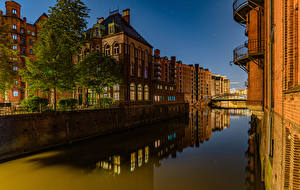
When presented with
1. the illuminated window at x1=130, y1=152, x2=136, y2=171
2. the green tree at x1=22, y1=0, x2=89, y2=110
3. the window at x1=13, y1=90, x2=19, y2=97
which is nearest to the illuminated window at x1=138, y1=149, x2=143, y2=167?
the illuminated window at x1=130, y1=152, x2=136, y2=171

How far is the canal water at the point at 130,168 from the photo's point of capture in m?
10.1

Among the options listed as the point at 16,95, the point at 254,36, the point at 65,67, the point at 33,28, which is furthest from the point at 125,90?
the point at 33,28

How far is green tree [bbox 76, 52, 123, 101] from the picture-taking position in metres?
21.4

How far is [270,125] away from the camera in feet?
23.8

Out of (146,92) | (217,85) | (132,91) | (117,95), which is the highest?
(217,85)

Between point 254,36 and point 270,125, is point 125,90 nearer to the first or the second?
point 254,36

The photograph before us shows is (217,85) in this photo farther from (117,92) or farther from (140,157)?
(140,157)

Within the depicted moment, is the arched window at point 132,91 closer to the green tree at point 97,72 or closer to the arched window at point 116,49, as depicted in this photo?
the green tree at point 97,72

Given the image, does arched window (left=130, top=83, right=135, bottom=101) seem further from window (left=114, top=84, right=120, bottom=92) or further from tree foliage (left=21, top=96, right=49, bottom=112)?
tree foliage (left=21, top=96, right=49, bottom=112)

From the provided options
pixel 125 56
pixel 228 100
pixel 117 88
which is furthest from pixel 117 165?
pixel 228 100

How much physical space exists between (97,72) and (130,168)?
643 inches

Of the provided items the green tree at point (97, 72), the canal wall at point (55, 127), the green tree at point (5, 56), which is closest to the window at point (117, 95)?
the canal wall at point (55, 127)

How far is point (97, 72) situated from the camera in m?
23.6

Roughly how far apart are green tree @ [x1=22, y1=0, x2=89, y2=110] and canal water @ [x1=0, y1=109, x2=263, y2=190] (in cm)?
711
